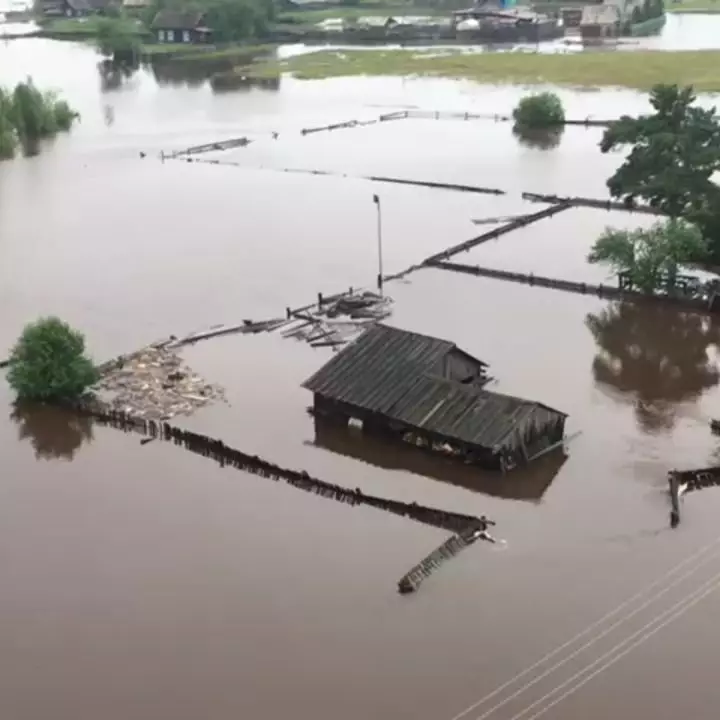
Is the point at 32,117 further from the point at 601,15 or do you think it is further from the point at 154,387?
the point at 601,15

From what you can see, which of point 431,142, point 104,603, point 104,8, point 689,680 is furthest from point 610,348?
point 104,8

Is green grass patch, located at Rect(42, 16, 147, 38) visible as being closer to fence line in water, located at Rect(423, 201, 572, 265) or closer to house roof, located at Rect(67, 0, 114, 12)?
house roof, located at Rect(67, 0, 114, 12)

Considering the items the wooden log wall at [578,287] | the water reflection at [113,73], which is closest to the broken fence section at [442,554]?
the wooden log wall at [578,287]

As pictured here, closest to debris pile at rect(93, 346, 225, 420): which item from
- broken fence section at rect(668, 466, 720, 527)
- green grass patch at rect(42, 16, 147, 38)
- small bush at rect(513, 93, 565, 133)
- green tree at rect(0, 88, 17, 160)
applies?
broken fence section at rect(668, 466, 720, 527)

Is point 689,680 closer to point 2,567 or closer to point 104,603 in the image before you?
point 104,603

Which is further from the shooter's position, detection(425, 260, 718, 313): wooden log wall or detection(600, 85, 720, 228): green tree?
detection(600, 85, 720, 228): green tree

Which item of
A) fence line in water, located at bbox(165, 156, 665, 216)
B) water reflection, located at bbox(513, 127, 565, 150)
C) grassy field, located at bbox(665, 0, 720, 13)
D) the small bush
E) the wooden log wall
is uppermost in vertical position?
grassy field, located at bbox(665, 0, 720, 13)

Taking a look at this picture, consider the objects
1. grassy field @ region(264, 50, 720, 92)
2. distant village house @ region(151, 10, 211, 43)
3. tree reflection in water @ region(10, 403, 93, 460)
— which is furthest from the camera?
distant village house @ region(151, 10, 211, 43)
